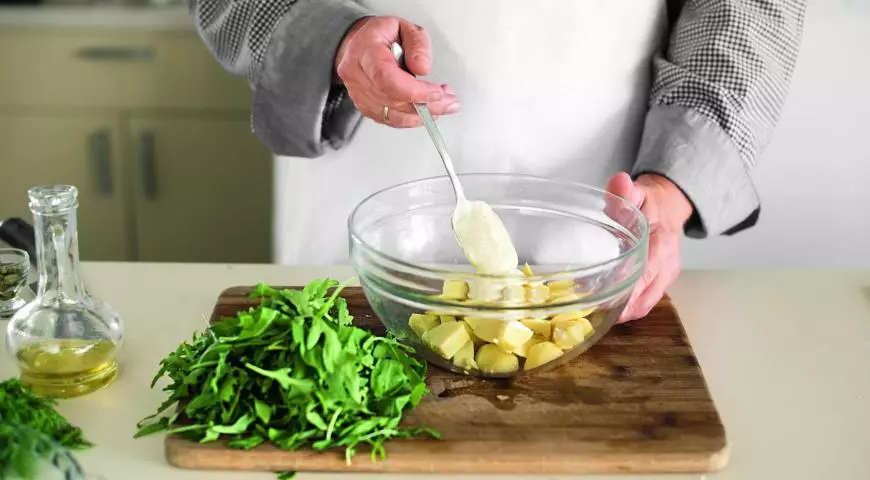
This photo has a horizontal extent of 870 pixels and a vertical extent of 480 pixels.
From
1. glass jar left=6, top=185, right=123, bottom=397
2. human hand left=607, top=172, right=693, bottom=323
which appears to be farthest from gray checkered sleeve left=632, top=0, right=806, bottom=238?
glass jar left=6, top=185, right=123, bottom=397

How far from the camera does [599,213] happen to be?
1071 millimetres

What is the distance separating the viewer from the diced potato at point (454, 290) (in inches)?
34.3

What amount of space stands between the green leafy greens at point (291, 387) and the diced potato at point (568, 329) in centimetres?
14

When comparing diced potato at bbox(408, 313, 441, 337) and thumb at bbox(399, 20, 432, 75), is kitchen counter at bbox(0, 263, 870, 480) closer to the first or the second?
diced potato at bbox(408, 313, 441, 337)

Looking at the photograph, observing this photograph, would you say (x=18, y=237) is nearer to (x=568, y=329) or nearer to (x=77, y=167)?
(x=568, y=329)

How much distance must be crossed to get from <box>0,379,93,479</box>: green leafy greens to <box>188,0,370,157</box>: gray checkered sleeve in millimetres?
546

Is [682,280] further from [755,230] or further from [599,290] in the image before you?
[755,230]

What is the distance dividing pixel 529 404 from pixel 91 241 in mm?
1704

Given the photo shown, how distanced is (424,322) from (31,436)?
14.1 inches

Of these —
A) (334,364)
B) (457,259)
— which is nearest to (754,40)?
(457,259)

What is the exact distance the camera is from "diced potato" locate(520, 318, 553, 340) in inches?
35.6

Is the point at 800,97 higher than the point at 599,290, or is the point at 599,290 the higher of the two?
the point at 599,290

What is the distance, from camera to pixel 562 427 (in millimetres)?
836

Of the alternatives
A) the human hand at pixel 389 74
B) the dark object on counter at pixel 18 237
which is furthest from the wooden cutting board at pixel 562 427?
the dark object on counter at pixel 18 237
